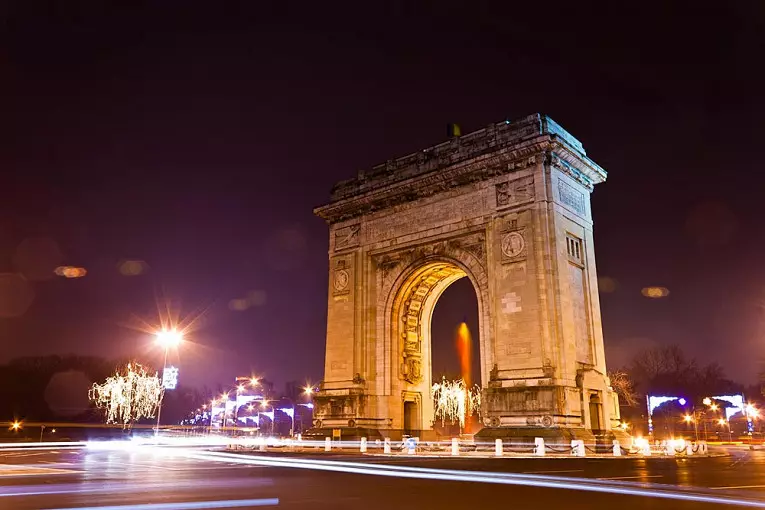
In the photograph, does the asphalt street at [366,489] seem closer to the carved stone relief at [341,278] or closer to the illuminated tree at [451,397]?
the carved stone relief at [341,278]

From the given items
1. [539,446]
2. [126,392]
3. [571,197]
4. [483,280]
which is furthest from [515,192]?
[126,392]

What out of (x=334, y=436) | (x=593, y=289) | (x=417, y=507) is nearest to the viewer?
(x=417, y=507)

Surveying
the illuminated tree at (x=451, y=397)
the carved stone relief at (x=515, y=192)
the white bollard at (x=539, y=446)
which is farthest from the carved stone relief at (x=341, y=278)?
the illuminated tree at (x=451, y=397)

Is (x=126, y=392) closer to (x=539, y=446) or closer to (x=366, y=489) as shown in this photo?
(x=539, y=446)

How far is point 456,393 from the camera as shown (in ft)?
258

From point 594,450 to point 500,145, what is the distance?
1544 centimetres

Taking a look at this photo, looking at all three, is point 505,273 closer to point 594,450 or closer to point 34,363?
point 594,450

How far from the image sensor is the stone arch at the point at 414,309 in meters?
34.0

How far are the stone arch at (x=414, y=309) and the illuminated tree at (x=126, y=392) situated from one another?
204 feet

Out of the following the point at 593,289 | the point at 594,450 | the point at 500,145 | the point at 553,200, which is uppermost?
the point at 500,145

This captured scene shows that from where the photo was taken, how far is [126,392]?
93.2 meters

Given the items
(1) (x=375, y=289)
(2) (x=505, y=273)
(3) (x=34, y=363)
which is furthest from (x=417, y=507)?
(3) (x=34, y=363)

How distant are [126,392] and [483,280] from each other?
7886 centimetres

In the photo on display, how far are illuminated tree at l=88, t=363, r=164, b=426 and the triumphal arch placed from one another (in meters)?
61.7
